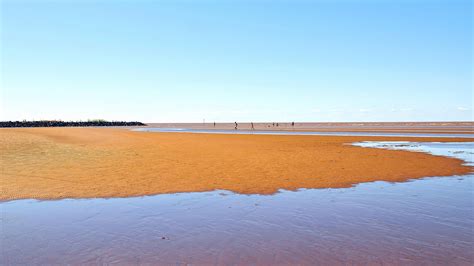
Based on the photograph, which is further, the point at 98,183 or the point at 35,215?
the point at 98,183

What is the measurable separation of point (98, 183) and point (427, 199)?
10.1 m

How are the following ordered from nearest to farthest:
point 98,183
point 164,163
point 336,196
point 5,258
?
1. point 5,258
2. point 336,196
3. point 98,183
4. point 164,163

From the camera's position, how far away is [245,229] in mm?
6957

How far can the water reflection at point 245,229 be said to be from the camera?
5.52 metres

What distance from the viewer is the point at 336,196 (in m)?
10.1

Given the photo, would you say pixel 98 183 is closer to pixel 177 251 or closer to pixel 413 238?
pixel 177 251

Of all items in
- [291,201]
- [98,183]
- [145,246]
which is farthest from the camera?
[98,183]

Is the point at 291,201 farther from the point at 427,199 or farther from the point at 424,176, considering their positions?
the point at 424,176

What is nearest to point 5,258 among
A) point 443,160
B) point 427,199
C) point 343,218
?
point 343,218

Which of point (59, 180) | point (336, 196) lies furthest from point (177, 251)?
point (59, 180)

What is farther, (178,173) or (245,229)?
(178,173)

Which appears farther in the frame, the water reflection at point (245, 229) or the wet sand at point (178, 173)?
the wet sand at point (178, 173)

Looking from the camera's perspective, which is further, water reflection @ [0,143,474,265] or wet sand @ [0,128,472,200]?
wet sand @ [0,128,472,200]

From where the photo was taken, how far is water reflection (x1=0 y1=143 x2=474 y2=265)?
5.52m
